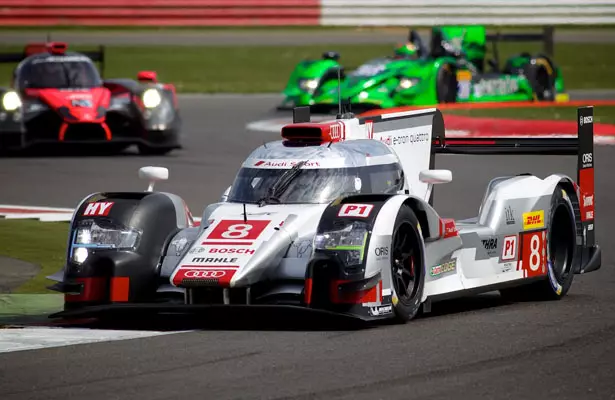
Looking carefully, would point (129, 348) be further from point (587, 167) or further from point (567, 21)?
point (567, 21)

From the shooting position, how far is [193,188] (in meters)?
19.2

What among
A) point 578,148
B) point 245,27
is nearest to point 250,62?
point 245,27

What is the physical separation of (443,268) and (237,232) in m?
1.40

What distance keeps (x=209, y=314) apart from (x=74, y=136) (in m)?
12.6

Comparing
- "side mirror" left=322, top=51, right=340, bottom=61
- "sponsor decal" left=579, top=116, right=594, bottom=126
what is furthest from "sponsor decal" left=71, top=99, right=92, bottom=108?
"sponsor decal" left=579, top=116, right=594, bottom=126

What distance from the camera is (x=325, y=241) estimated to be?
9438 mm

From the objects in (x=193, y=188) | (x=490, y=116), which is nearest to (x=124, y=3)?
(x=490, y=116)

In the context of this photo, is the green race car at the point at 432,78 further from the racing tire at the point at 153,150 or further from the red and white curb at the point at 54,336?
the red and white curb at the point at 54,336

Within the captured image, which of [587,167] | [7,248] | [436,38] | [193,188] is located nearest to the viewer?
[587,167]

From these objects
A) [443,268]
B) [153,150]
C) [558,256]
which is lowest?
[153,150]

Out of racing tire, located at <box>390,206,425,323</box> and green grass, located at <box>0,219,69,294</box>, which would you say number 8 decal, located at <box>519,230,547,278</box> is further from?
green grass, located at <box>0,219,69,294</box>

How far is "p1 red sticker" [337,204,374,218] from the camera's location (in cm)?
948

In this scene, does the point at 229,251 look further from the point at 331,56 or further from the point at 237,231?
the point at 331,56

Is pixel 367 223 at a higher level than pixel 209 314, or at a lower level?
higher
